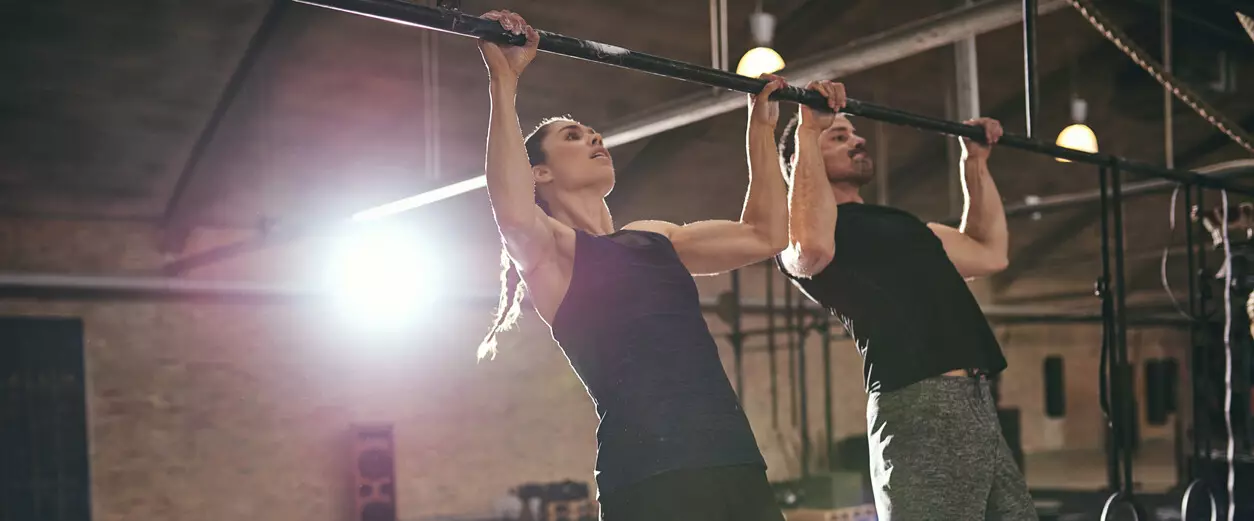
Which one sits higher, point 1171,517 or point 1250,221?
point 1250,221

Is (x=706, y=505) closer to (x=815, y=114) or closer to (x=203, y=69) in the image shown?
(x=815, y=114)

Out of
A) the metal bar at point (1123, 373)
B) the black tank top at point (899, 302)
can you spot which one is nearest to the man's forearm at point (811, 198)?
the black tank top at point (899, 302)

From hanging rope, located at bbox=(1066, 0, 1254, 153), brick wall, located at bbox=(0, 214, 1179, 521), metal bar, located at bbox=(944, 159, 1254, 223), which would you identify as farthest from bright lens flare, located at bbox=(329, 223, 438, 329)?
hanging rope, located at bbox=(1066, 0, 1254, 153)

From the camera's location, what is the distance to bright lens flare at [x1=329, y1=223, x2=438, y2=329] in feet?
27.6

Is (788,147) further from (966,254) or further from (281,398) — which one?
(281,398)

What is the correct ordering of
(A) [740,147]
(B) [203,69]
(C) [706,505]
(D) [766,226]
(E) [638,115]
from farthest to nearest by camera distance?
(A) [740,147] < (B) [203,69] < (E) [638,115] < (D) [766,226] < (C) [706,505]

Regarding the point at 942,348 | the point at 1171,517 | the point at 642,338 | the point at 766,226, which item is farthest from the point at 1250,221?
the point at 1171,517

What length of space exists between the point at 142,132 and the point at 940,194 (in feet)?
24.4

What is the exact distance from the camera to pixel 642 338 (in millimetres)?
1868

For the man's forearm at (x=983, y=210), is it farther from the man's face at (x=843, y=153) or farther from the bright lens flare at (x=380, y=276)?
the bright lens flare at (x=380, y=276)

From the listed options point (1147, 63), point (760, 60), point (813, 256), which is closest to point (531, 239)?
point (813, 256)

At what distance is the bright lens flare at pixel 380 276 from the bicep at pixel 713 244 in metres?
6.38

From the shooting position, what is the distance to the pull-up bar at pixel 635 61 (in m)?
1.59

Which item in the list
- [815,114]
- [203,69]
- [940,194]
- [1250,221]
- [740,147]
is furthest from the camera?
[940,194]
